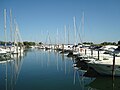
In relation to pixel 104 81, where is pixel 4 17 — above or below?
above

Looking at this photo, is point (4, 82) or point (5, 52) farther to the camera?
point (5, 52)

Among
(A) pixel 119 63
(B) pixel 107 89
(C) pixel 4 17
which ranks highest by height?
(C) pixel 4 17

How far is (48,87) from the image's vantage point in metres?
21.2

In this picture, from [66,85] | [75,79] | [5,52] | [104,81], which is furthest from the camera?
[5,52]

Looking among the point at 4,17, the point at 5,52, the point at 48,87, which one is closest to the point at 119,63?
the point at 48,87

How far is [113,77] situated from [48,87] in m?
8.21

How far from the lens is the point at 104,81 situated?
78.7 ft

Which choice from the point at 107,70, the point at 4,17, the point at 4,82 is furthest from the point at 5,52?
the point at 107,70

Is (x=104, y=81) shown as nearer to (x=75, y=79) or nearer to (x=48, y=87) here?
(x=75, y=79)

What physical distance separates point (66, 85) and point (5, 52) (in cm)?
3588

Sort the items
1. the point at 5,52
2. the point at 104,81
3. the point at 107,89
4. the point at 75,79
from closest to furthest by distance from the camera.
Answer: the point at 107,89 < the point at 104,81 < the point at 75,79 < the point at 5,52

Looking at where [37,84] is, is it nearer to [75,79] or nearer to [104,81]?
[75,79]

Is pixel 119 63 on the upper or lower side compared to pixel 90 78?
upper

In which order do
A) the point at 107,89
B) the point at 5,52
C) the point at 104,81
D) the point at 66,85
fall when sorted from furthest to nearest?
the point at 5,52
the point at 104,81
the point at 66,85
the point at 107,89
